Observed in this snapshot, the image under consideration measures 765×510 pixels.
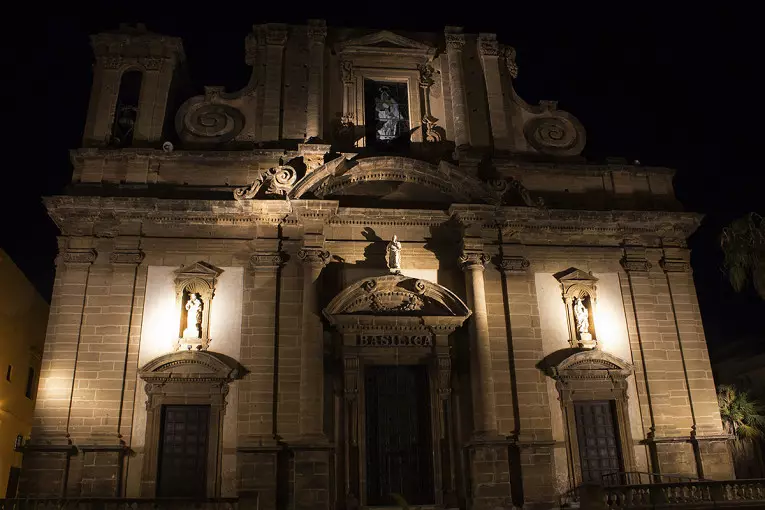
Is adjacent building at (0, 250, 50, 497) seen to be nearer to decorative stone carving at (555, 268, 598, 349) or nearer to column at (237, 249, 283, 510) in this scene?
column at (237, 249, 283, 510)

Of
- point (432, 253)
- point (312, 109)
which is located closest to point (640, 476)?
point (432, 253)

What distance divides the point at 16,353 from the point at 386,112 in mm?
14478

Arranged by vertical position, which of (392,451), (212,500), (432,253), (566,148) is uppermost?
(566,148)

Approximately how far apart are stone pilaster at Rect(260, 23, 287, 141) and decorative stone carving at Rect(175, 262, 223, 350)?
4.63m

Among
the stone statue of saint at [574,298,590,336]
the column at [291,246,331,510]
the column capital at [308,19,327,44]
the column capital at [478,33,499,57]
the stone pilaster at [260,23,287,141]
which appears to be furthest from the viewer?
the column capital at [478,33,499,57]

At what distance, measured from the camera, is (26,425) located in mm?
24844

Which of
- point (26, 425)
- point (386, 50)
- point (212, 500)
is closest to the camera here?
point (212, 500)

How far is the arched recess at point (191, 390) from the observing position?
55.0 feet

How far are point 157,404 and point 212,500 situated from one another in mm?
3359

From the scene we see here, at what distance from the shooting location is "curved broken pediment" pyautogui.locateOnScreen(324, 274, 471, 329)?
18.1 meters

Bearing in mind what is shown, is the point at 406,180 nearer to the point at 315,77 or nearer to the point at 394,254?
the point at 394,254

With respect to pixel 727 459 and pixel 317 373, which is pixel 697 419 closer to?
pixel 727 459

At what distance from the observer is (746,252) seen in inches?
685

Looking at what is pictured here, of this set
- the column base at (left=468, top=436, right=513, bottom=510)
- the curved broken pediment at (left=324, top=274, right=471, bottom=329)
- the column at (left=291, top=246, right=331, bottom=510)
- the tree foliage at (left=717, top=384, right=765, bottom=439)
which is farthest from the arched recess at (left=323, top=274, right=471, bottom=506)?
the tree foliage at (left=717, top=384, right=765, bottom=439)
